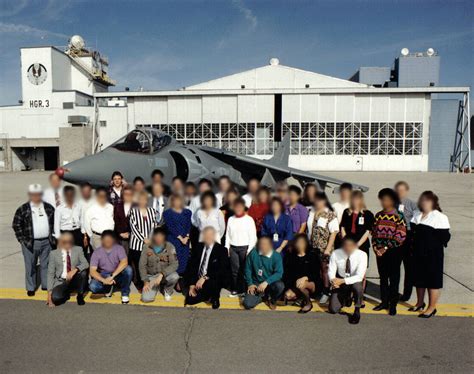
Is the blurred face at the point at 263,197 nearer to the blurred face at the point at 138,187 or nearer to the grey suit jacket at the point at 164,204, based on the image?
the grey suit jacket at the point at 164,204

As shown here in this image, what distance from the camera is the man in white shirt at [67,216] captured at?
5.70 m

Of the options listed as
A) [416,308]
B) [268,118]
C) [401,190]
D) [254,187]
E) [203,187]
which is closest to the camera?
[416,308]

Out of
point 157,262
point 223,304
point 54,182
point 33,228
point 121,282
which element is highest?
point 54,182

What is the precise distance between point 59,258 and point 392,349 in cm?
493

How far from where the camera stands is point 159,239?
18.0 feet

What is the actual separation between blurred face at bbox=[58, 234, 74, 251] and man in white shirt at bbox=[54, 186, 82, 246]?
0.26m

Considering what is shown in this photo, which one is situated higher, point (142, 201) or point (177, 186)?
point (177, 186)

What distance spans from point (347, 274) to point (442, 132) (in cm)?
4667

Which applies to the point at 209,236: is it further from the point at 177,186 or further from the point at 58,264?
the point at 58,264

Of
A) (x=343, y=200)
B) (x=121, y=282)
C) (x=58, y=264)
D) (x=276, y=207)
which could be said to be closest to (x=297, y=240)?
(x=276, y=207)

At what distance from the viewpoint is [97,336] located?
4402 mm

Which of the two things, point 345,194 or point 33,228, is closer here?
point 345,194

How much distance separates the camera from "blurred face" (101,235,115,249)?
5496 mm

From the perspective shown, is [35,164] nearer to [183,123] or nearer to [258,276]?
[183,123]
